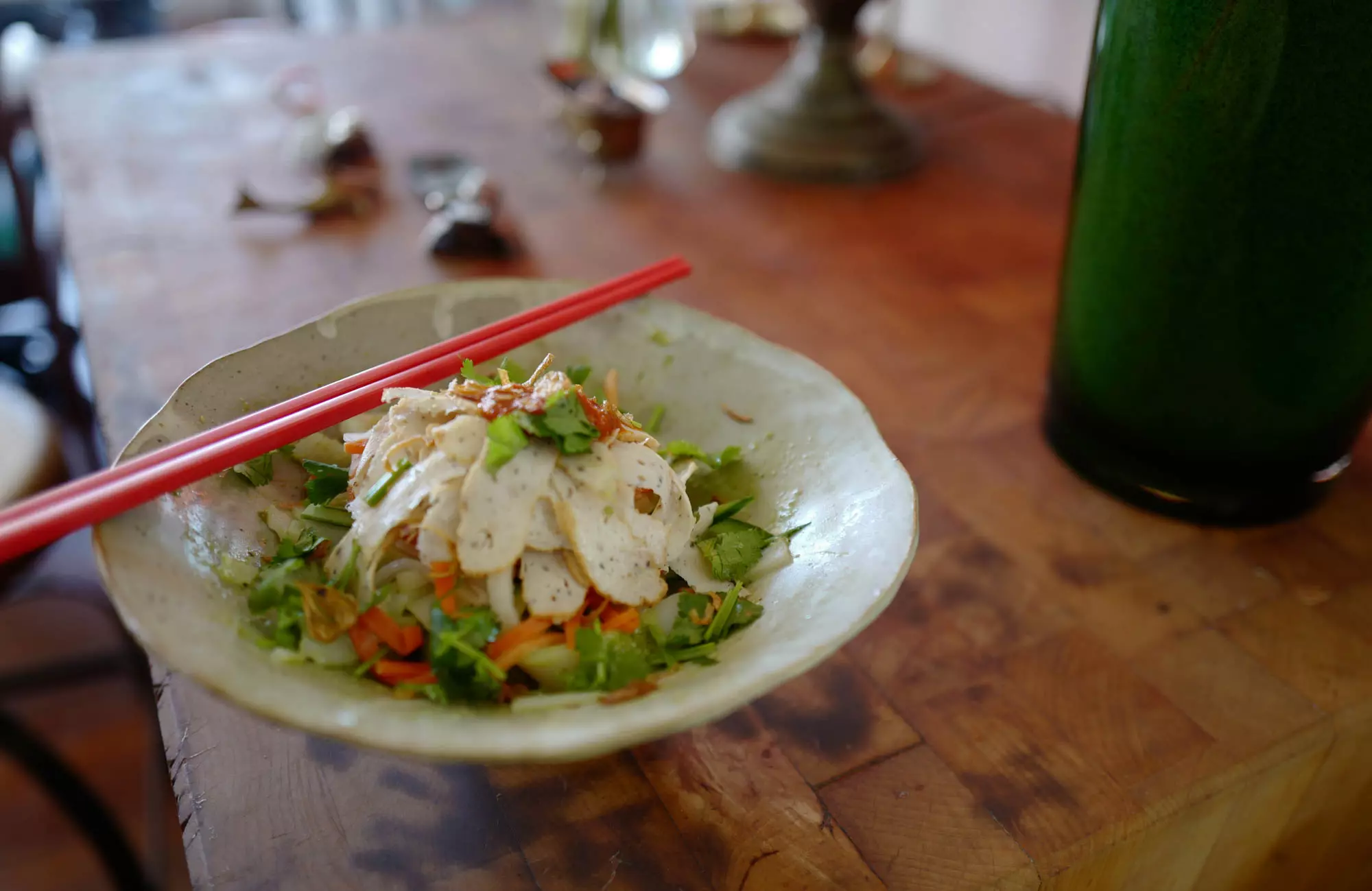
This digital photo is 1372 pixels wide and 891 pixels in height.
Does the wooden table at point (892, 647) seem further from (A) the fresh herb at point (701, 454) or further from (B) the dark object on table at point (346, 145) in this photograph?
(A) the fresh herb at point (701, 454)

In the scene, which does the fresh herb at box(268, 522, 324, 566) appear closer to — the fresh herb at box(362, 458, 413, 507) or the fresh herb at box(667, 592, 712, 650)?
the fresh herb at box(362, 458, 413, 507)

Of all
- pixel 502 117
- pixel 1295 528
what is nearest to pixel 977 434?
pixel 1295 528

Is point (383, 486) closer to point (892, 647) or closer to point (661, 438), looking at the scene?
point (661, 438)

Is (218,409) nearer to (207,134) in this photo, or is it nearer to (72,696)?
(207,134)

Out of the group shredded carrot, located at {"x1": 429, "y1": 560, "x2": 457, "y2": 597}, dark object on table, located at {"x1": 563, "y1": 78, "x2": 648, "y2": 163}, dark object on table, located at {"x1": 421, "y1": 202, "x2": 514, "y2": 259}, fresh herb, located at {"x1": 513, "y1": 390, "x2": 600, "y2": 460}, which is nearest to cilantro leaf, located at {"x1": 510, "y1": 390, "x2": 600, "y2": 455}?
fresh herb, located at {"x1": 513, "y1": 390, "x2": 600, "y2": 460}

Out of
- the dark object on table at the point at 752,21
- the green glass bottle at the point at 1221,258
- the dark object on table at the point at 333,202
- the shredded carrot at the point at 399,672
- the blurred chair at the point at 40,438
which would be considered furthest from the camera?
the dark object on table at the point at 752,21

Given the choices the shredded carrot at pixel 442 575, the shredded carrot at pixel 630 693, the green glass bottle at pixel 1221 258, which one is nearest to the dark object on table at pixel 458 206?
the green glass bottle at pixel 1221 258

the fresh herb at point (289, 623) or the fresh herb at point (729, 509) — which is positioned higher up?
the fresh herb at point (289, 623)
